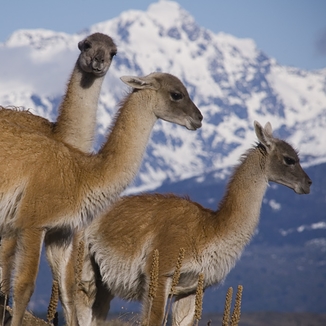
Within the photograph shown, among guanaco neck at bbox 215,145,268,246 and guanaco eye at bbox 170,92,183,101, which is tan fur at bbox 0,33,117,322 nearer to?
guanaco eye at bbox 170,92,183,101

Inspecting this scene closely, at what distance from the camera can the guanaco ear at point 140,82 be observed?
427 inches

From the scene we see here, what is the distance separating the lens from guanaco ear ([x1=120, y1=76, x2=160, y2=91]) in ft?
35.6

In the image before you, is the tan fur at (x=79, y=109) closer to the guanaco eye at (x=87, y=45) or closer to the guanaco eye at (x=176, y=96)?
the guanaco eye at (x=87, y=45)

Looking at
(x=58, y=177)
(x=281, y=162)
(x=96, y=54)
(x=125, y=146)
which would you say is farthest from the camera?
(x=281, y=162)

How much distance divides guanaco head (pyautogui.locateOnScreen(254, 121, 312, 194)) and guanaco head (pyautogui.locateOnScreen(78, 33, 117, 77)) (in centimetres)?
241

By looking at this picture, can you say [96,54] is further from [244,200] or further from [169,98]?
[244,200]

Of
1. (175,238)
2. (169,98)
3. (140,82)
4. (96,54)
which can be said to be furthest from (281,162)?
(96,54)

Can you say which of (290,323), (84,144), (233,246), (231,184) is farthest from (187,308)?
(290,323)

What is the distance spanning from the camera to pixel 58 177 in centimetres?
957

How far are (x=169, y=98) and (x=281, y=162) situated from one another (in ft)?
8.56

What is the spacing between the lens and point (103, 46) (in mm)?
13000

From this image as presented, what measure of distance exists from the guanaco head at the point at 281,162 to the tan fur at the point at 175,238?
0.11 meters

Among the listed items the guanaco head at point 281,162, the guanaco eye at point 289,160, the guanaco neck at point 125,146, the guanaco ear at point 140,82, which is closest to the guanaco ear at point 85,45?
the guanaco ear at point 140,82

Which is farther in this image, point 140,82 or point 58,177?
point 140,82
